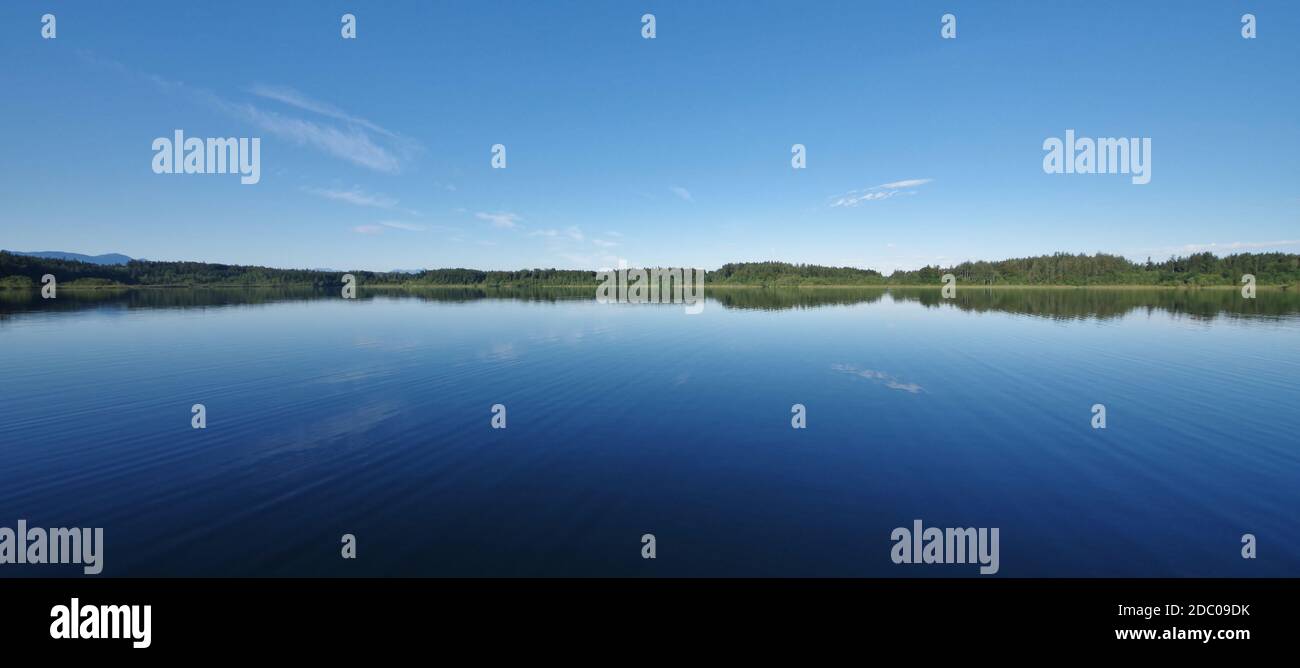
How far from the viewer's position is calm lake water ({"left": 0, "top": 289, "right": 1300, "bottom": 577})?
322 inches

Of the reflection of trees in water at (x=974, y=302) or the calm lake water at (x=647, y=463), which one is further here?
the reflection of trees in water at (x=974, y=302)

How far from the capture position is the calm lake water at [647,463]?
26.9ft

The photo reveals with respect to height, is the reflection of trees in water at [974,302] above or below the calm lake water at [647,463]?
above

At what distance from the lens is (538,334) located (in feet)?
133

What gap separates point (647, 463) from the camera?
12273mm

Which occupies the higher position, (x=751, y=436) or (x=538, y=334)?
(x=538, y=334)

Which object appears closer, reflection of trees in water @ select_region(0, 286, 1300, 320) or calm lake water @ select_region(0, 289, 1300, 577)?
calm lake water @ select_region(0, 289, 1300, 577)

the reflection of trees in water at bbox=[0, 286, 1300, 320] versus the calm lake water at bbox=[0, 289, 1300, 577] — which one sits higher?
the reflection of trees in water at bbox=[0, 286, 1300, 320]

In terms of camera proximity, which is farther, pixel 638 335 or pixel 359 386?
pixel 638 335
